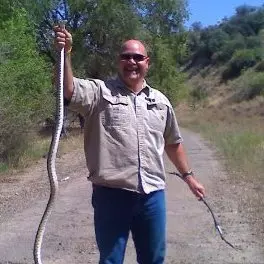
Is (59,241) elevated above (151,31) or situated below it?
below

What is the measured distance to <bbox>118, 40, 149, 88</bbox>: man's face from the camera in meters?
4.16

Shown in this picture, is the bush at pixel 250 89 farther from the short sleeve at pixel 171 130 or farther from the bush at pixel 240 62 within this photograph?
the short sleeve at pixel 171 130

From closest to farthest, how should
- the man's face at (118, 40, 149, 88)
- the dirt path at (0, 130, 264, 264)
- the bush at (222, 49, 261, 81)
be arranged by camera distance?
1. the man's face at (118, 40, 149, 88)
2. the dirt path at (0, 130, 264, 264)
3. the bush at (222, 49, 261, 81)

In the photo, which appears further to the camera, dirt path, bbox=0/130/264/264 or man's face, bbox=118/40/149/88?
dirt path, bbox=0/130/264/264

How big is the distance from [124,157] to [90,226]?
5.01m

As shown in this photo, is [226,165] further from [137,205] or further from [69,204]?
[137,205]

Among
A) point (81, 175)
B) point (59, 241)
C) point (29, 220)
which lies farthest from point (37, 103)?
point (59, 241)

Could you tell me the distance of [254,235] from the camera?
8.41 m

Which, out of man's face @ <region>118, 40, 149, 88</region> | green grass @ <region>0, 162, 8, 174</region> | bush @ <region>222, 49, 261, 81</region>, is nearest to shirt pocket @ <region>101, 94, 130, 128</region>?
man's face @ <region>118, 40, 149, 88</region>

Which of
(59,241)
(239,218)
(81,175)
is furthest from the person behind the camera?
(81,175)

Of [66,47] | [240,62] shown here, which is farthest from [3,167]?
[240,62]

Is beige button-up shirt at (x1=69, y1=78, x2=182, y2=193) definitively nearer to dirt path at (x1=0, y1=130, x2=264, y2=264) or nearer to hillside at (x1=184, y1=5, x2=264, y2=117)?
dirt path at (x1=0, y1=130, x2=264, y2=264)

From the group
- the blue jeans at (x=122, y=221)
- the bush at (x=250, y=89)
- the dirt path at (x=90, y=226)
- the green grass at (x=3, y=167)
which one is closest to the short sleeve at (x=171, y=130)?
the blue jeans at (x=122, y=221)

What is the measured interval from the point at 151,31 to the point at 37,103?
55.2ft
